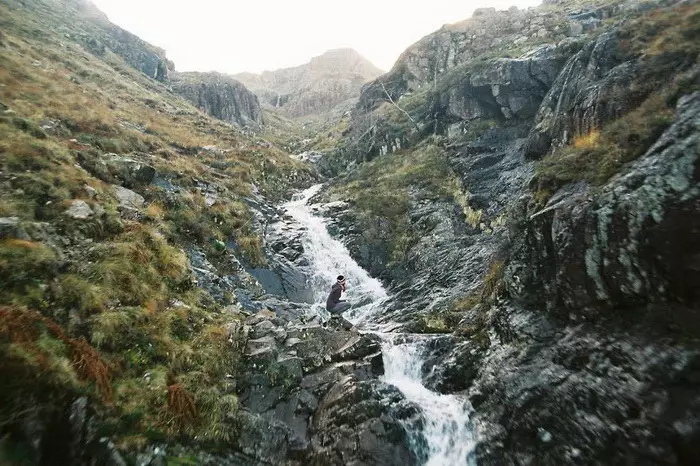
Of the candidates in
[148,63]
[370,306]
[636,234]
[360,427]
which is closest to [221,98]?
[148,63]

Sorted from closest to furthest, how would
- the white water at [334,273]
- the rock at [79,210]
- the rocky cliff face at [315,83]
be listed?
the rock at [79,210]
the white water at [334,273]
the rocky cliff face at [315,83]

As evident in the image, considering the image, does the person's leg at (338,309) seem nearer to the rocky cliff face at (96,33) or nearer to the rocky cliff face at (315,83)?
the rocky cliff face at (96,33)

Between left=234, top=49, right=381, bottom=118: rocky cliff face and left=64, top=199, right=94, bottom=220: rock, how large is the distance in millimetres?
99487

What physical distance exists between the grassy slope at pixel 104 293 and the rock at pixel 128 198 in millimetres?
358

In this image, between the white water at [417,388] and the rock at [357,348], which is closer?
the white water at [417,388]

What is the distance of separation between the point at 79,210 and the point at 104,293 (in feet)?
12.2

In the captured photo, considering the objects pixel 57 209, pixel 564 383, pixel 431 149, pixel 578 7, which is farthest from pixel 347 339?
pixel 578 7

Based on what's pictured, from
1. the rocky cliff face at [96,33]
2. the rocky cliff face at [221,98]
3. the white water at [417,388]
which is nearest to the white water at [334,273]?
the white water at [417,388]

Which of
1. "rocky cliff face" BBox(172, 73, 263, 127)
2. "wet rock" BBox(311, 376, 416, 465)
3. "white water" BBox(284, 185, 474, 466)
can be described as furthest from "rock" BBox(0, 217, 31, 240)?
"rocky cliff face" BBox(172, 73, 263, 127)

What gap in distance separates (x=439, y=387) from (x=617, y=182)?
23.8 ft

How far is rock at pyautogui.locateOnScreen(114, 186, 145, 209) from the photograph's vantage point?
1575cm

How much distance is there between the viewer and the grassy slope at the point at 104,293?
7113 millimetres

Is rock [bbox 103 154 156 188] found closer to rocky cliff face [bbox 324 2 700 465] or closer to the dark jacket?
the dark jacket

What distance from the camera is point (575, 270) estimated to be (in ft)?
31.4
